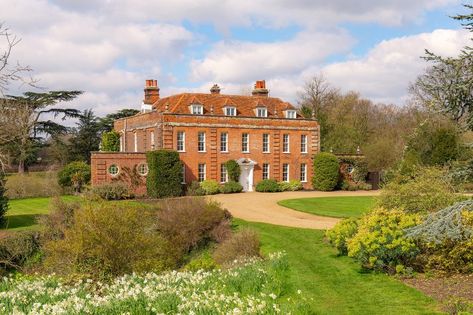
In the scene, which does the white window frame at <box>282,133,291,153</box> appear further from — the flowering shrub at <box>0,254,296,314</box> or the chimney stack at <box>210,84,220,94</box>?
the flowering shrub at <box>0,254,296,314</box>

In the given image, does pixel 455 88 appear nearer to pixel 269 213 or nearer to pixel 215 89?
pixel 269 213

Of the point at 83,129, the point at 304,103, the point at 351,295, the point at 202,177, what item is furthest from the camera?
the point at 304,103

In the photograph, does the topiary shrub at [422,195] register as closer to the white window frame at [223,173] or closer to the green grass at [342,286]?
the green grass at [342,286]

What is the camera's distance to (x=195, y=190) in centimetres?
3550

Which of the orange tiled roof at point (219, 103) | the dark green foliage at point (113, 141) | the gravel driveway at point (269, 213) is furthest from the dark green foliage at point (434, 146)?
the dark green foliage at point (113, 141)

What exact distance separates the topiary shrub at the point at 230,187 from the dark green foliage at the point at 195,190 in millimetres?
1808

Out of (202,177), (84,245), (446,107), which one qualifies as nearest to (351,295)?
(446,107)

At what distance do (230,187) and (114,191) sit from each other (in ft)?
27.5

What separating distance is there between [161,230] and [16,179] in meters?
22.4

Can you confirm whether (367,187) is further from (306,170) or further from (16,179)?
(16,179)

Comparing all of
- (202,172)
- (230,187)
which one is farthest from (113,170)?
(230,187)

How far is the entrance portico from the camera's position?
39.0 metres

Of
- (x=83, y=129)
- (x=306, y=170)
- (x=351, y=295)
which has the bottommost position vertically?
(x=351, y=295)

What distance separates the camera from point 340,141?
51656 mm
